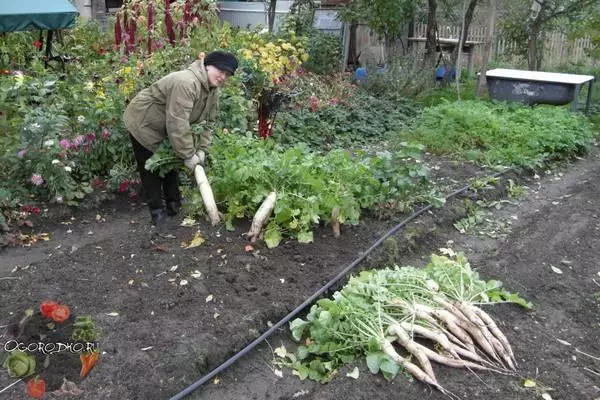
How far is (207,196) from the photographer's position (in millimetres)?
4773

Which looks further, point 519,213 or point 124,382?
point 519,213

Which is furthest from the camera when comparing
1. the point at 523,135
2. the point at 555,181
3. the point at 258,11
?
the point at 258,11

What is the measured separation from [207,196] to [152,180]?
0.69 meters

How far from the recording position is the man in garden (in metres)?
4.60

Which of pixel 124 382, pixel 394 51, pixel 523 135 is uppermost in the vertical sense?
pixel 394 51

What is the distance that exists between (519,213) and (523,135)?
2.08 metres

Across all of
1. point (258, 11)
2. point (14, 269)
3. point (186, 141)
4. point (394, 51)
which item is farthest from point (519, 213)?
point (258, 11)

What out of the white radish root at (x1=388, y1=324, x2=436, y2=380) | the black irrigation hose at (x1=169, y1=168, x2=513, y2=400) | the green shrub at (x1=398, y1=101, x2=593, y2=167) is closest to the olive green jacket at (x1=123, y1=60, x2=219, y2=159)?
the black irrigation hose at (x1=169, y1=168, x2=513, y2=400)

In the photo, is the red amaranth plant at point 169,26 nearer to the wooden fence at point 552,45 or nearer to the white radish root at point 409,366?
the white radish root at point 409,366

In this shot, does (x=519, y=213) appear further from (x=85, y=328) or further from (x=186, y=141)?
(x=85, y=328)

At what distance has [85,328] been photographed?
11.5ft

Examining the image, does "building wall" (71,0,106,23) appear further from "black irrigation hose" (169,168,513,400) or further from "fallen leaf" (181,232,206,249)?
"black irrigation hose" (169,168,513,400)

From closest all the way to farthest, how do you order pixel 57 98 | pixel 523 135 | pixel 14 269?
pixel 14 269 → pixel 57 98 → pixel 523 135

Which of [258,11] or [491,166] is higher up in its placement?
[258,11]
